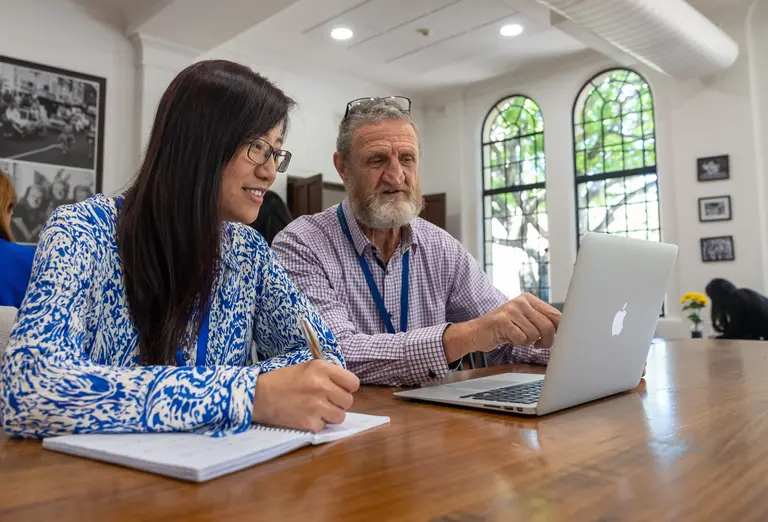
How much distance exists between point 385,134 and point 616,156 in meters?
5.49

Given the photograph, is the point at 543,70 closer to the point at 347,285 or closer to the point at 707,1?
the point at 707,1

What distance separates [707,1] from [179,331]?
5.89 metres

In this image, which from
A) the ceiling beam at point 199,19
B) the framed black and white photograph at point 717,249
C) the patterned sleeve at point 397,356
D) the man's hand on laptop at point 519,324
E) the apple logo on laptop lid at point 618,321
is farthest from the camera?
the framed black and white photograph at point 717,249

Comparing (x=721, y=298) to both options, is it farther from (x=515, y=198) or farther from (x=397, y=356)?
(x=397, y=356)

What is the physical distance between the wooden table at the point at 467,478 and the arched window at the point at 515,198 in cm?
646

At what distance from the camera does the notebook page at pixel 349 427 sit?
2.35 ft

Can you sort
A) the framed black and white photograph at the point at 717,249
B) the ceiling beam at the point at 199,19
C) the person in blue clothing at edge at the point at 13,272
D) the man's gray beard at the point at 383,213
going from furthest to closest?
the framed black and white photograph at the point at 717,249 < the ceiling beam at the point at 199,19 < the person in blue clothing at edge at the point at 13,272 < the man's gray beard at the point at 383,213

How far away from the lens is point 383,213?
Result: 5.73ft

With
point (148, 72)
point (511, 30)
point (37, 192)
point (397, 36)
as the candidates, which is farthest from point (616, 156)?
point (37, 192)

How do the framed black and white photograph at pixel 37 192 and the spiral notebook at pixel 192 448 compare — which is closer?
the spiral notebook at pixel 192 448

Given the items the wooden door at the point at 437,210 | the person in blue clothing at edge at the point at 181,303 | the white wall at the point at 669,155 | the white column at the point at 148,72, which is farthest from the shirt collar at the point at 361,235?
the wooden door at the point at 437,210

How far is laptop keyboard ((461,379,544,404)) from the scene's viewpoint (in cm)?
94

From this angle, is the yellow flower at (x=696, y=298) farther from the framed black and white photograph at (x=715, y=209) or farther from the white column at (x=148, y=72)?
the white column at (x=148, y=72)

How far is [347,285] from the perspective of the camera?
66.2 inches
